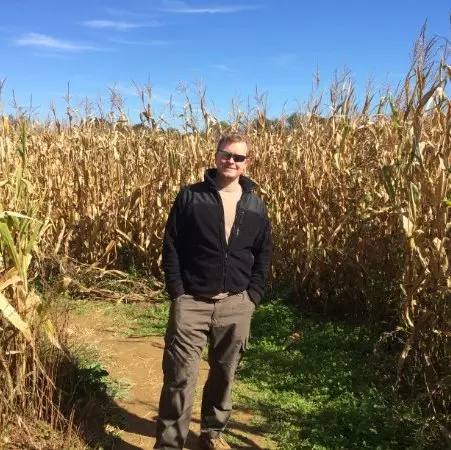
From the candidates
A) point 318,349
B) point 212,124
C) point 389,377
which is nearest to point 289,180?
point 212,124

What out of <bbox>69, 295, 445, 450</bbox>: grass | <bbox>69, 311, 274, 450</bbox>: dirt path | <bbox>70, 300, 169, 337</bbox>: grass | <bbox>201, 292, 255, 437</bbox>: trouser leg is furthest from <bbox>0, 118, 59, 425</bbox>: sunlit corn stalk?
<bbox>70, 300, 169, 337</bbox>: grass

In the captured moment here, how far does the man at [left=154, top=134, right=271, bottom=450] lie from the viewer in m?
2.73

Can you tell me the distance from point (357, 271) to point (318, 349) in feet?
2.96

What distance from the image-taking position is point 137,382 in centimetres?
404

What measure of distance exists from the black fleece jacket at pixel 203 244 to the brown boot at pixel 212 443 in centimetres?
100

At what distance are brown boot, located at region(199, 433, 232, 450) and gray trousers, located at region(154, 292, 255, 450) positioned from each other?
317 mm

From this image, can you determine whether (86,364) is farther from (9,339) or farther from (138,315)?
(138,315)

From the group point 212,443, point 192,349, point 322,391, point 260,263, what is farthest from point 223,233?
point 322,391

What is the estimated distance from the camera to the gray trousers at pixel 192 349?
8.95 ft

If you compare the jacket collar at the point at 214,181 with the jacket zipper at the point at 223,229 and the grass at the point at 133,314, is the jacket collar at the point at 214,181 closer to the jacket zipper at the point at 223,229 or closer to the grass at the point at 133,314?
the jacket zipper at the point at 223,229

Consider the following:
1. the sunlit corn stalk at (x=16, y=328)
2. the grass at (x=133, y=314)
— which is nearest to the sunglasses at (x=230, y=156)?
the sunlit corn stalk at (x=16, y=328)

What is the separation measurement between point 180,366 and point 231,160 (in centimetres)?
118

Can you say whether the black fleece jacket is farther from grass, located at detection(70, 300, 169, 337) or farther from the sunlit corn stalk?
grass, located at detection(70, 300, 169, 337)

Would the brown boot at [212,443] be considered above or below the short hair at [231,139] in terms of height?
below
